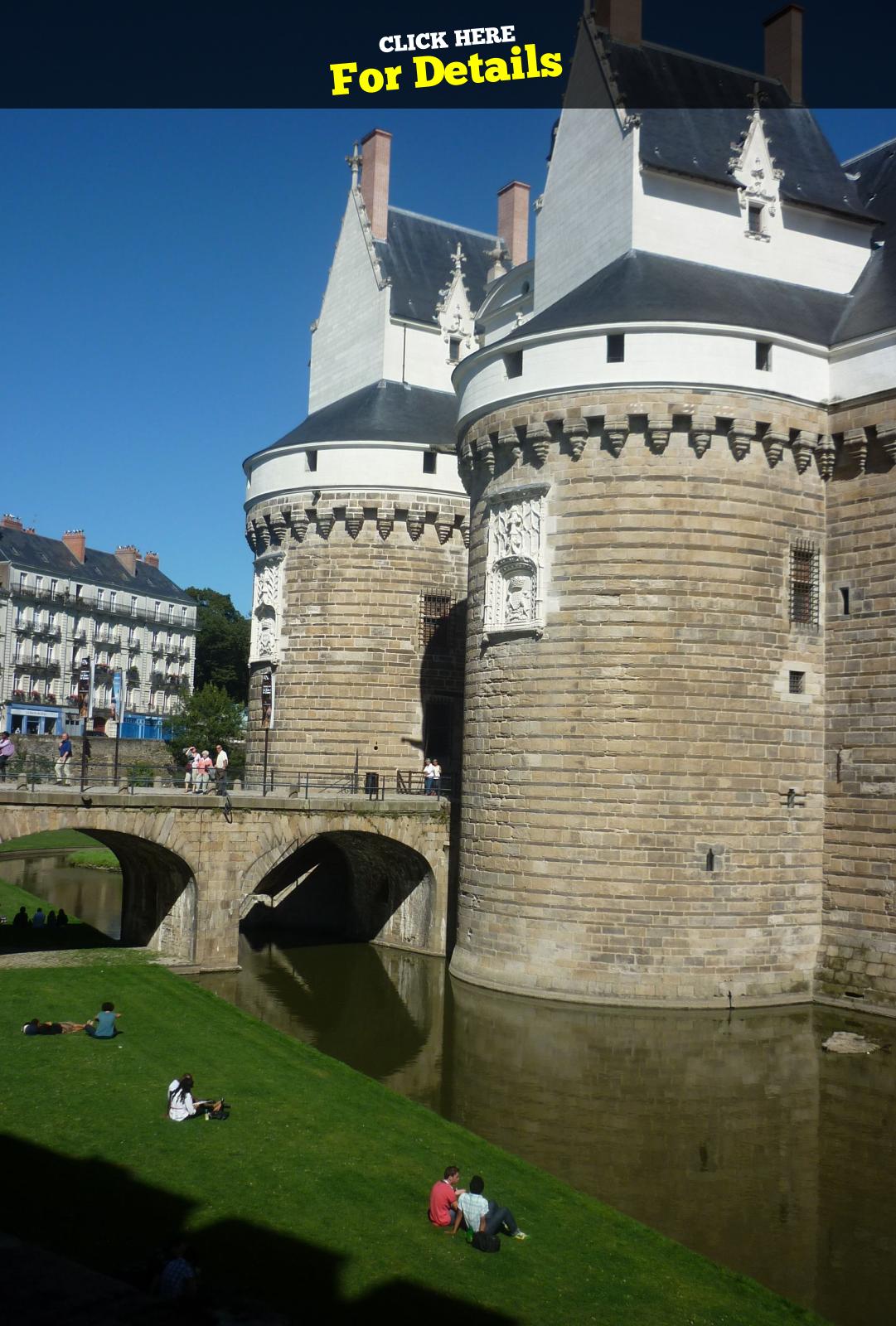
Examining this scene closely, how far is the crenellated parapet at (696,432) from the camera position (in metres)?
→ 24.5

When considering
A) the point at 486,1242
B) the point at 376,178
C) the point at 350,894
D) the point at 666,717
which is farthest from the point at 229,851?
the point at 376,178

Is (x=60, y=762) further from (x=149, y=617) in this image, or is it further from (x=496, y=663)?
(x=149, y=617)

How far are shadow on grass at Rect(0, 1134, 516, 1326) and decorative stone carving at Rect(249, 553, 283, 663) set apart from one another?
73.5 feet

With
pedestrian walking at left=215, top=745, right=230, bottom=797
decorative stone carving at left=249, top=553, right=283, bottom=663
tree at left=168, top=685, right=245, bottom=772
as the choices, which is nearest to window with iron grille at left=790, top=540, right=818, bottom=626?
pedestrian walking at left=215, top=745, right=230, bottom=797

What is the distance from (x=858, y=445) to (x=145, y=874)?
19168 mm

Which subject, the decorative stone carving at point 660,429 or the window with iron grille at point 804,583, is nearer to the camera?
the decorative stone carving at point 660,429

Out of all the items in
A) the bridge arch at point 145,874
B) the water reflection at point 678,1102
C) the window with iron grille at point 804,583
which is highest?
the window with iron grille at point 804,583

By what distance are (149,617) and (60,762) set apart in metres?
60.8

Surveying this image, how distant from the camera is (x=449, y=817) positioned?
102ft

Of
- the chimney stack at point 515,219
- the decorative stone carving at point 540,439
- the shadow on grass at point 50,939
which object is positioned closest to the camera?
the decorative stone carving at point 540,439

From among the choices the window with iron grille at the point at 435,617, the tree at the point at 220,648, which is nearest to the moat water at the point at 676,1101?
the window with iron grille at the point at 435,617

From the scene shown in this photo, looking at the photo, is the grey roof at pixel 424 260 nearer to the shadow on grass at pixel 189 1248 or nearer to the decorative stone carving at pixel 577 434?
the decorative stone carving at pixel 577 434

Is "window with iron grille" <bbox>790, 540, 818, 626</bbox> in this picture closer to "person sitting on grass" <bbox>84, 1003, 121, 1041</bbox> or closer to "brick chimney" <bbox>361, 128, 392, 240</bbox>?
"person sitting on grass" <bbox>84, 1003, 121, 1041</bbox>
